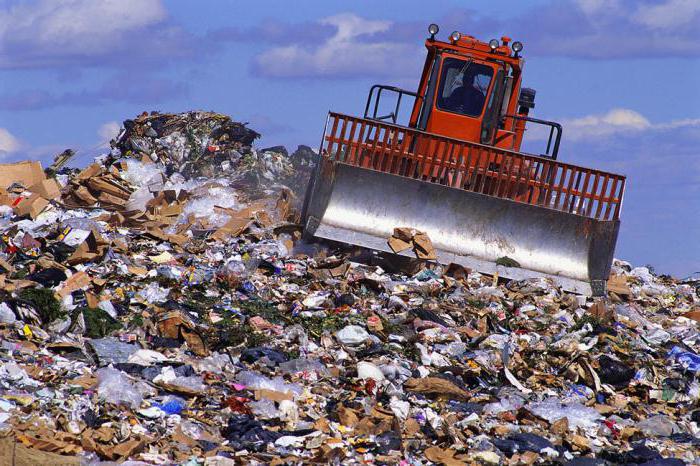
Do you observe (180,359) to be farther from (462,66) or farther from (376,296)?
(462,66)

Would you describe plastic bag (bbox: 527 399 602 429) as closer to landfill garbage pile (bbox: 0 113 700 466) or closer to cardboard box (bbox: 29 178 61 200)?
landfill garbage pile (bbox: 0 113 700 466)

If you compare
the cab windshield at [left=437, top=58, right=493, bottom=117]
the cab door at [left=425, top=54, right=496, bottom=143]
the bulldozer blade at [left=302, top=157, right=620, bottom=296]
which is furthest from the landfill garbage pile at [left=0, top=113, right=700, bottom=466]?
the cab windshield at [left=437, top=58, right=493, bottom=117]

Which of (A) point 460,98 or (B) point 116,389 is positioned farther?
(A) point 460,98

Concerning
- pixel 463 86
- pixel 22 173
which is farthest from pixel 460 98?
pixel 22 173

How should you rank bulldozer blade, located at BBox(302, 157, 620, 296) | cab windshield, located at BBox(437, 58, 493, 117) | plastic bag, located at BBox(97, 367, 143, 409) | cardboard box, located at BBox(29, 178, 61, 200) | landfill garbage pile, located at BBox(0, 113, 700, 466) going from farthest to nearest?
cardboard box, located at BBox(29, 178, 61, 200), cab windshield, located at BBox(437, 58, 493, 117), bulldozer blade, located at BBox(302, 157, 620, 296), plastic bag, located at BBox(97, 367, 143, 409), landfill garbage pile, located at BBox(0, 113, 700, 466)

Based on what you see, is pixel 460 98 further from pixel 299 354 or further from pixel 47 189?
pixel 47 189

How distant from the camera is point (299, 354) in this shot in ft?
25.1

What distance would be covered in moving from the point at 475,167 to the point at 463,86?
53.5 inches

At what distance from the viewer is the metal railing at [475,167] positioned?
10305 millimetres

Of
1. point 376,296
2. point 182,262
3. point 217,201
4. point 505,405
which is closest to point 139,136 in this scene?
point 217,201

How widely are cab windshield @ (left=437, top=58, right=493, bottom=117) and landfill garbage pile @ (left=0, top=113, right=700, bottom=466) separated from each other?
197cm

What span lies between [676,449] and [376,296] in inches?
134

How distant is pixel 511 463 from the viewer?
19.6ft

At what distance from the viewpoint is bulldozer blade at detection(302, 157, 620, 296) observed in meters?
10.3
